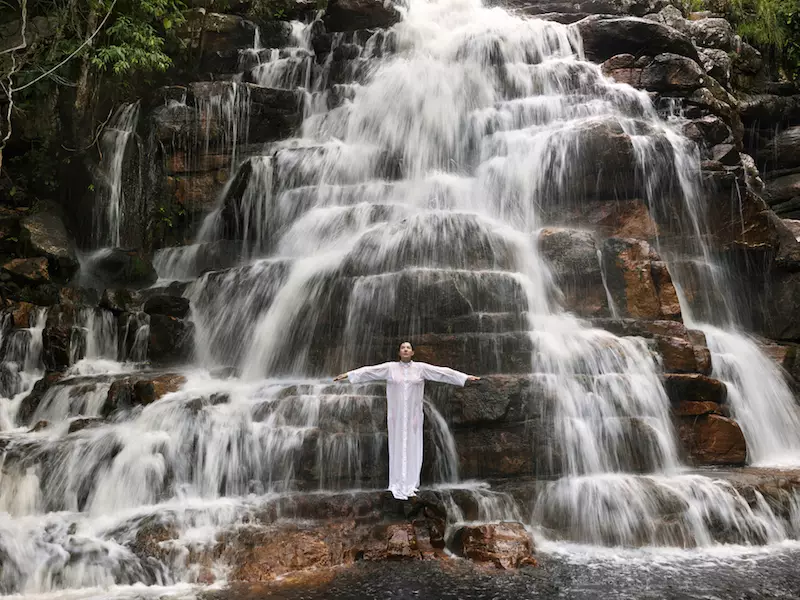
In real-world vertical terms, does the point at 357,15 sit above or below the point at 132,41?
above

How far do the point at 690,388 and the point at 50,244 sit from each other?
12003 mm

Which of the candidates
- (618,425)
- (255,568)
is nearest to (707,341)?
(618,425)

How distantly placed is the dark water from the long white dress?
1095mm

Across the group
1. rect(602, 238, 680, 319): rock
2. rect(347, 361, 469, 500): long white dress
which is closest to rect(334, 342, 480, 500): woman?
rect(347, 361, 469, 500): long white dress

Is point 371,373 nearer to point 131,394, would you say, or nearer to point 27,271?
point 131,394

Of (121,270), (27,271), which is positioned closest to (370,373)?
(27,271)

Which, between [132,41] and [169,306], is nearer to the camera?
[169,306]

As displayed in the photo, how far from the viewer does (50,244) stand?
524 inches

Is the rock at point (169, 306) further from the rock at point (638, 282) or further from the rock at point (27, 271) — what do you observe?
the rock at point (638, 282)

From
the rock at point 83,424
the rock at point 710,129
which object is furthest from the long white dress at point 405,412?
the rock at point 710,129

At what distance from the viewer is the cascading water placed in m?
7.25

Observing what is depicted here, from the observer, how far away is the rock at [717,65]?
17.6 meters

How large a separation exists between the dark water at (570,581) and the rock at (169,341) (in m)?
6.06

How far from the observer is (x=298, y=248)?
1253 centimetres
